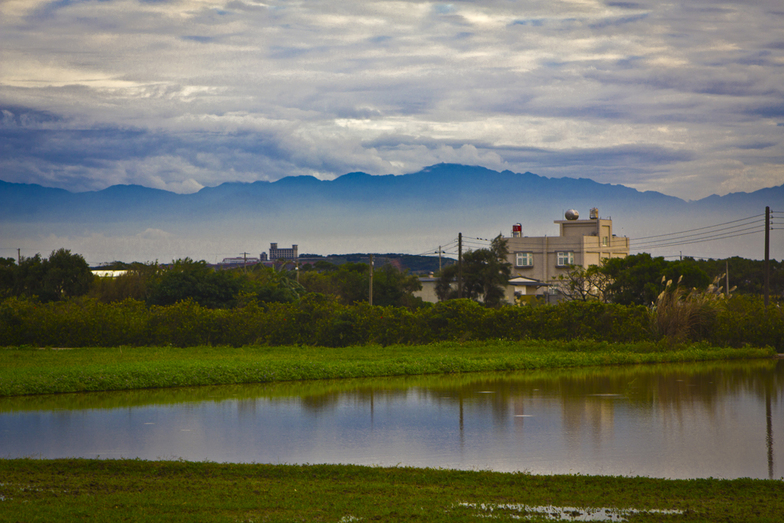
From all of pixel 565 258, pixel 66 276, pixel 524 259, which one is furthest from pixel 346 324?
pixel 524 259

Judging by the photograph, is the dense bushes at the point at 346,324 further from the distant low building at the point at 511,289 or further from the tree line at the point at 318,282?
the distant low building at the point at 511,289

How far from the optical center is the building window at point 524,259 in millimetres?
85188

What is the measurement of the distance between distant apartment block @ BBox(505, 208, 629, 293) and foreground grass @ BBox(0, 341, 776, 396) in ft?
172

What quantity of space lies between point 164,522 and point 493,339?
85.9ft

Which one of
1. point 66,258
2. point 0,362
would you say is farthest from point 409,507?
point 66,258

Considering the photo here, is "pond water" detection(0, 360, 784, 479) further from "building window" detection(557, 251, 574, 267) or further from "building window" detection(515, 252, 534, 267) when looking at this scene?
"building window" detection(515, 252, 534, 267)

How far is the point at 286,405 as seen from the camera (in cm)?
1705

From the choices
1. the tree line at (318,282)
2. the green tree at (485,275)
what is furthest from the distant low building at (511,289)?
the green tree at (485,275)

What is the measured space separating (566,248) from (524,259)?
5.09m

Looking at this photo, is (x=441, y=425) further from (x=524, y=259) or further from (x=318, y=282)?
(x=524, y=259)

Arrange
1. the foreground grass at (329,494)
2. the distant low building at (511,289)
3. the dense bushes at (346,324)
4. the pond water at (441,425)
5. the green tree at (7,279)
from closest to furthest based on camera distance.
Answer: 1. the foreground grass at (329,494)
2. the pond water at (441,425)
3. the dense bushes at (346,324)
4. the green tree at (7,279)
5. the distant low building at (511,289)

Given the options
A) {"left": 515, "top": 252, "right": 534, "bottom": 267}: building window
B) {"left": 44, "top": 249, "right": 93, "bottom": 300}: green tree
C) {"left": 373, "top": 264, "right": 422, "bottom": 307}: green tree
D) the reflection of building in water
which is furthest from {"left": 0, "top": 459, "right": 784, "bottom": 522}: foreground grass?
{"left": 515, "top": 252, "right": 534, "bottom": 267}: building window

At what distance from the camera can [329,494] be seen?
8.42 m

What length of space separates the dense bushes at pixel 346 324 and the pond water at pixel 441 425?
32.2 feet
